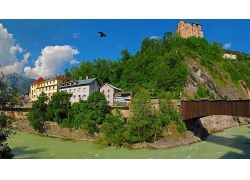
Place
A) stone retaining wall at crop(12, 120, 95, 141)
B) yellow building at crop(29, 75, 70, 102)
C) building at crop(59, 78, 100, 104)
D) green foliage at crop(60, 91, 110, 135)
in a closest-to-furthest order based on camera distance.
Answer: green foliage at crop(60, 91, 110, 135)
stone retaining wall at crop(12, 120, 95, 141)
building at crop(59, 78, 100, 104)
yellow building at crop(29, 75, 70, 102)

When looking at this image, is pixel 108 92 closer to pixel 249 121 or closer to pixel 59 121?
pixel 59 121

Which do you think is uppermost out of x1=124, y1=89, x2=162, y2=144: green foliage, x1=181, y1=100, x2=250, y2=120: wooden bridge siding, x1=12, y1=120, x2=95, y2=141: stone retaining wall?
x1=181, y1=100, x2=250, y2=120: wooden bridge siding

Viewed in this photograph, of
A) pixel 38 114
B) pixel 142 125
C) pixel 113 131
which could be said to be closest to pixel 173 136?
pixel 142 125

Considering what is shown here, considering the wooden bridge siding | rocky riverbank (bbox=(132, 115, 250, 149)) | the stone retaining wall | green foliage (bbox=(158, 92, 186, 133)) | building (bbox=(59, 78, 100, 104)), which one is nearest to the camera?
the wooden bridge siding

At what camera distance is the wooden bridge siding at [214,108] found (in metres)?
16.8

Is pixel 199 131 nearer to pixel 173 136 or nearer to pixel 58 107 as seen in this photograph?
pixel 173 136

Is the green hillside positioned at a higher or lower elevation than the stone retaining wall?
higher

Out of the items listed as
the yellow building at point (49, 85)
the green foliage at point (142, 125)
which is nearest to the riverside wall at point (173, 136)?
the green foliage at point (142, 125)

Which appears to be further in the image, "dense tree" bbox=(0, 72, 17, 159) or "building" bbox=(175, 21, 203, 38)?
"building" bbox=(175, 21, 203, 38)

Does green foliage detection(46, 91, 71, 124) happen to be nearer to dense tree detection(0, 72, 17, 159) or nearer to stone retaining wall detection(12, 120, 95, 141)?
stone retaining wall detection(12, 120, 95, 141)

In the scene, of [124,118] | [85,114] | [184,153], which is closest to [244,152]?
[184,153]

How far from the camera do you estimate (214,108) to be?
19188 millimetres

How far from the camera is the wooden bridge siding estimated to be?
1675 cm

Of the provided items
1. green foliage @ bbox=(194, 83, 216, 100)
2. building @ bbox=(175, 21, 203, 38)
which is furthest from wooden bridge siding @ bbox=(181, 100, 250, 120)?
building @ bbox=(175, 21, 203, 38)
